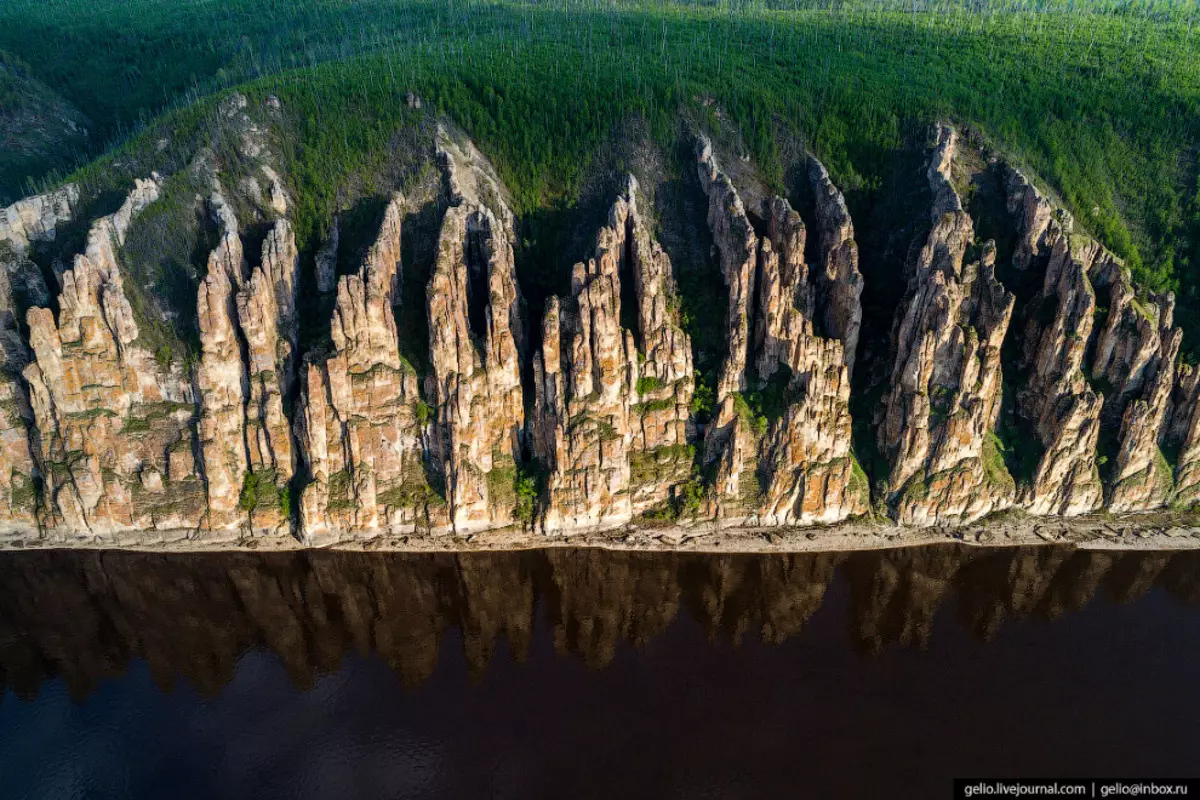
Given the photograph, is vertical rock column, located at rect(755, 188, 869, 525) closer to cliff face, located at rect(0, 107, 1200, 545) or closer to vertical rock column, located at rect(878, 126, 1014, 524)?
cliff face, located at rect(0, 107, 1200, 545)

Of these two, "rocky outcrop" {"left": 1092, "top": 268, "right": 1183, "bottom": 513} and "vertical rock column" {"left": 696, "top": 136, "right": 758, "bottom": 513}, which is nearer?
"rocky outcrop" {"left": 1092, "top": 268, "right": 1183, "bottom": 513}

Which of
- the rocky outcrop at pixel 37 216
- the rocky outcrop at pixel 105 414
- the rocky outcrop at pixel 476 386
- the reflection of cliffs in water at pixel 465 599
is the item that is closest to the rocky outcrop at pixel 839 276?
the reflection of cliffs in water at pixel 465 599

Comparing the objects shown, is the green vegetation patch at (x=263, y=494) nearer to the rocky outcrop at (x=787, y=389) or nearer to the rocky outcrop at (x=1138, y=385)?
the rocky outcrop at (x=787, y=389)

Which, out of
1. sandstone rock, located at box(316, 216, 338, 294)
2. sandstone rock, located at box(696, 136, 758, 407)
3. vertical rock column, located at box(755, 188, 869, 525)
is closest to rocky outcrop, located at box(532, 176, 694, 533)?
sandstone rock, located at box(696, 136, 758, 407)

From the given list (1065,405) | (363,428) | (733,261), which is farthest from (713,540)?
(1065,405)

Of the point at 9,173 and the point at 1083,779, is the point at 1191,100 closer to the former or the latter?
the point at 1083,779

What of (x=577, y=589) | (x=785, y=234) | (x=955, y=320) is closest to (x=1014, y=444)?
(x=955, y=320)

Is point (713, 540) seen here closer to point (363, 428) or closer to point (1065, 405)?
point (363, 428)
